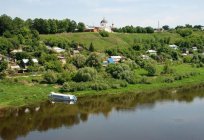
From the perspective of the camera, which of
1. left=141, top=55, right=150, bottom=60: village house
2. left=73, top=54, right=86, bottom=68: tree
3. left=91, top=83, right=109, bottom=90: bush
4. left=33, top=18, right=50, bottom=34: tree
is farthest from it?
left=33, top=18, right=50, bottom=34: tree

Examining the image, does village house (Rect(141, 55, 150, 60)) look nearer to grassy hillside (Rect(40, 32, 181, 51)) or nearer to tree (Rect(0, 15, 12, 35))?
grassy hillside (Rect(40, 32, 181, 51))

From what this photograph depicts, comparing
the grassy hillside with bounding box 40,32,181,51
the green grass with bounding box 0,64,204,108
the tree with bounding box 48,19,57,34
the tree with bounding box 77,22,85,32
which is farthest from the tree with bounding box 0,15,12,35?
the green grass with bounding box 0,64,204,108

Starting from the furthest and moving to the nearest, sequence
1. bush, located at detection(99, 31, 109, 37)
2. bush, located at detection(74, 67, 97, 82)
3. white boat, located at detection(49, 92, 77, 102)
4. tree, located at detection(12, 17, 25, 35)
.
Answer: bush, located at detection(99, 31, 109, 37) < tree, located at detection(12, 17, 25, 35) < bush, located at detection(74, 67, 97, 82) < white boat, located at detection(49, 92, 77, 102)

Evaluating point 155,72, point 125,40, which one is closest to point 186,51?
point 125,40

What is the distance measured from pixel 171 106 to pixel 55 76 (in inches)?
449

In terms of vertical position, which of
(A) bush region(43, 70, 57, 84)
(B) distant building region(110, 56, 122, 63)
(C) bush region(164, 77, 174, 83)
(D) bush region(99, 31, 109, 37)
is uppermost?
(D) bush region(99, 31, 109, 37)

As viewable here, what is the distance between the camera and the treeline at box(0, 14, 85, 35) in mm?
51469

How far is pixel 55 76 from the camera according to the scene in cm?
3550

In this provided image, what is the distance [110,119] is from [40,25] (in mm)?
33361

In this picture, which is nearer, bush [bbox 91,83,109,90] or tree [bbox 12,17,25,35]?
bush [bbox 91,83,109,90]

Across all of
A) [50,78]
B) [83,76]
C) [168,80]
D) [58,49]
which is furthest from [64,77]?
[58,49]

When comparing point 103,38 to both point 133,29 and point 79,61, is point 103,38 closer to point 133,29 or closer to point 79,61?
point 133,29

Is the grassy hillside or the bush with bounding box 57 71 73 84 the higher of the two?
the grassy hillside

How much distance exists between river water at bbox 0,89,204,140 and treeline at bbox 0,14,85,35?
23548mm
